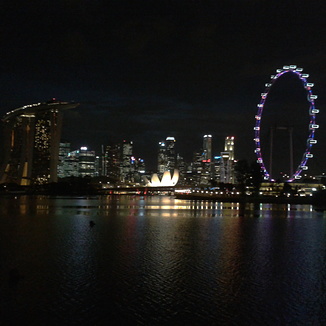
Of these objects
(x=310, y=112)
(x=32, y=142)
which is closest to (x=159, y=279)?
(x=310, y=112)

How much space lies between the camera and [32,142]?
12938 cm

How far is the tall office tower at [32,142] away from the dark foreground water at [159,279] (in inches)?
3946

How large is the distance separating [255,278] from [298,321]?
406 centimetres

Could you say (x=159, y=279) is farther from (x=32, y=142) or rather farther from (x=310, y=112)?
(x=32, y=142)

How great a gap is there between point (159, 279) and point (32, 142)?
122001 mm

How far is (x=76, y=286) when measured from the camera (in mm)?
12352

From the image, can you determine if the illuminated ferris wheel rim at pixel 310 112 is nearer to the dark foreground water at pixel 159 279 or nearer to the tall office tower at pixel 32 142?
the dark foreground water at pixel 159 279

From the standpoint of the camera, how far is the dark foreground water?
33.2 feet

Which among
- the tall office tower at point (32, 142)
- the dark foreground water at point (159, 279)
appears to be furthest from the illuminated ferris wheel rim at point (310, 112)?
the tall office tower at point (32, 142)

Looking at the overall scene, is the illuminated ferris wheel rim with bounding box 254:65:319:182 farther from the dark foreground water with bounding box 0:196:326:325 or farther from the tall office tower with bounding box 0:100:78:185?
the tall office tower with bounding box 0:100:78:185

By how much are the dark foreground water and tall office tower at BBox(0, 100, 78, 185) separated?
100229 millimetres

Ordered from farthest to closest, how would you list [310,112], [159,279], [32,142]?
[32,142], [310,112], [159,279]

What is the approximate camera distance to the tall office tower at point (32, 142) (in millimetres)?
120438

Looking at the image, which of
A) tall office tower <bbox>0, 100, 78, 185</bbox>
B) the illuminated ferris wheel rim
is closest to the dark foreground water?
the illuminated ferris wheel rim
